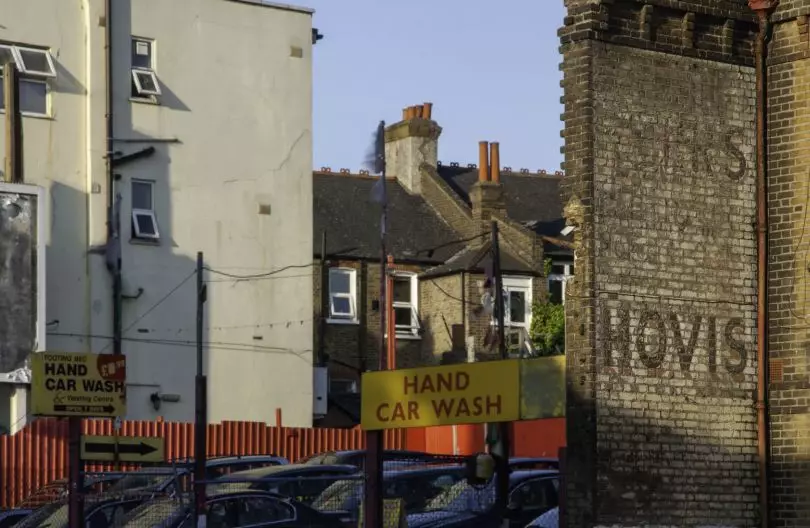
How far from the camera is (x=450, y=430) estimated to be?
40781mm

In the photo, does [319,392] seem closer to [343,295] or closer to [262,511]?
[343,295]

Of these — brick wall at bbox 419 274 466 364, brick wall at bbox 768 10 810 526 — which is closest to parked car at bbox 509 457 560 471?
brick wall at bbox 768 10 810 526

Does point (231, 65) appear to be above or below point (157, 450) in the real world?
above

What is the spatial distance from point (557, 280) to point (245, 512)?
1398 inches

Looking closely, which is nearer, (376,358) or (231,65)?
(231,65)

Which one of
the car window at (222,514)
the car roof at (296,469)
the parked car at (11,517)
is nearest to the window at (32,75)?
the parked car at (11,517)

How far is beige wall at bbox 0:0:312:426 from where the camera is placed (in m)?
40.2

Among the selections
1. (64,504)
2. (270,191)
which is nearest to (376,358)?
(270,191)

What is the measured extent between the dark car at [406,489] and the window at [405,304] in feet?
107

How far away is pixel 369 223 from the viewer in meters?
56.1

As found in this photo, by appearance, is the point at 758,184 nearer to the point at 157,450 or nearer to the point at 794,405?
the point at 794,405

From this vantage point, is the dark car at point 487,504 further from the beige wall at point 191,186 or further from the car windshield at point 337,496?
the beige wall at point 191,186

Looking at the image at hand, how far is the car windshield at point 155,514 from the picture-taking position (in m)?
20.2

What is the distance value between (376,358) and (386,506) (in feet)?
120
